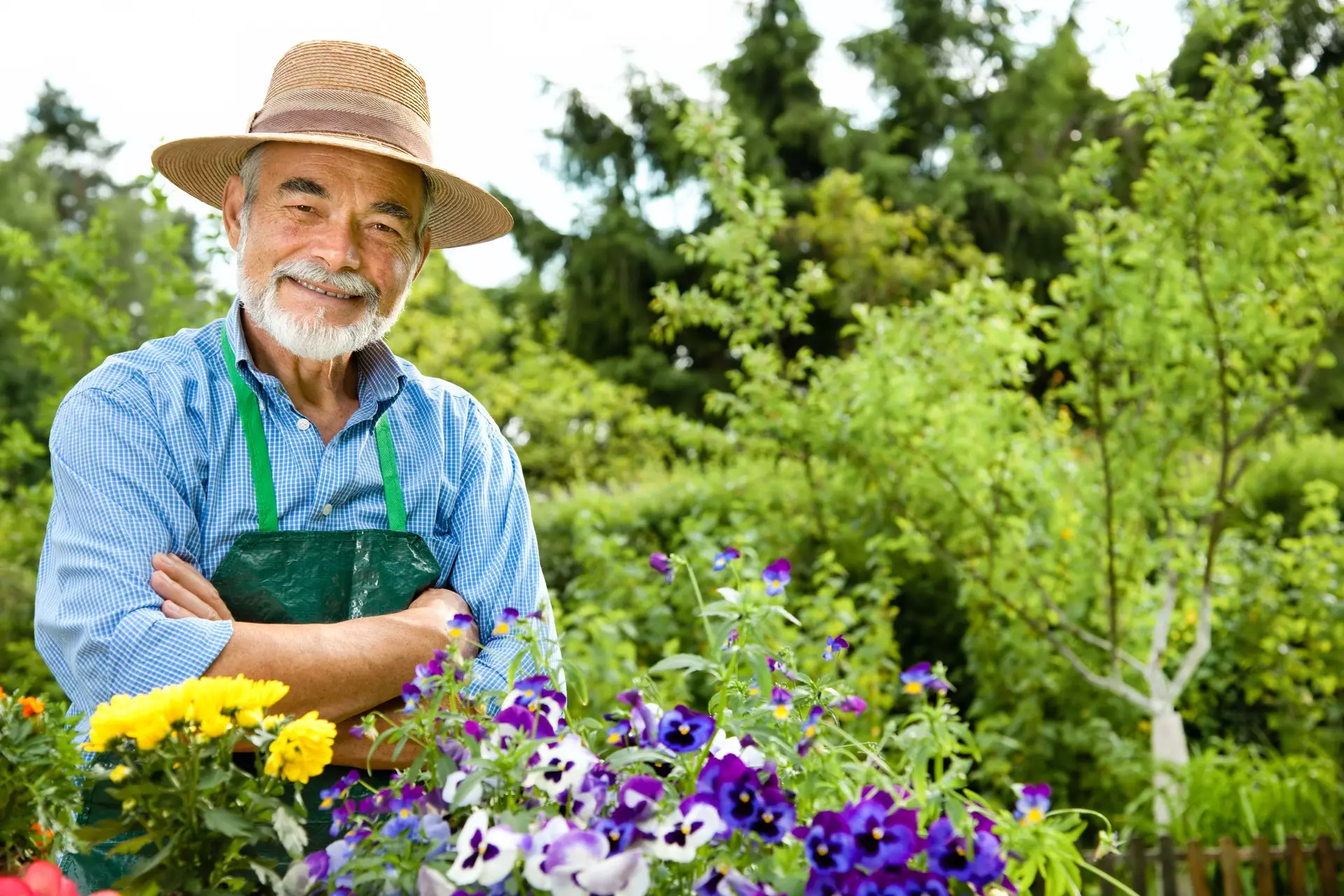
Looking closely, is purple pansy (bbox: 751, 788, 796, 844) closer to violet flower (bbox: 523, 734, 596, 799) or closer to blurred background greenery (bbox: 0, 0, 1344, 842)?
violet flower (bbox: 523, 734, 596, 799)

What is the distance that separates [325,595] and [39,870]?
2.49 feet

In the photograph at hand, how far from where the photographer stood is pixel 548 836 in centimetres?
102

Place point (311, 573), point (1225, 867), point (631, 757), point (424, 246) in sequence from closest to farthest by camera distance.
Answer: point (631, 757), point (311, 573), point (424, 246), point (1225, 867)

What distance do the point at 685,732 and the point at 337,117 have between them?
4.45ft

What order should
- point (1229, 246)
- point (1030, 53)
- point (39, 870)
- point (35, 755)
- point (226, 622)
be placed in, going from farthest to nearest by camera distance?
point (1030, 53) → point (1229, 246) → point (226, 622) → point (35, 755) → point (39, 870)

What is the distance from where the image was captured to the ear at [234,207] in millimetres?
2145

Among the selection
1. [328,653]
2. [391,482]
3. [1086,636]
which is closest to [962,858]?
[328,653]

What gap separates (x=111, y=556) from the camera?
172 centimetres

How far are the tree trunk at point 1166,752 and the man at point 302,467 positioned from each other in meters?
3.72

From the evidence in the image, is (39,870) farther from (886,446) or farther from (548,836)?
(886,446)

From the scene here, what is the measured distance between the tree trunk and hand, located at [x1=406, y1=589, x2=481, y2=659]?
3.85m

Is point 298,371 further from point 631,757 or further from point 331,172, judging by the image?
point 631,757

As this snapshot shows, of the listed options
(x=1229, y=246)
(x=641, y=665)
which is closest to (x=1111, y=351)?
(x=1229, y=246)

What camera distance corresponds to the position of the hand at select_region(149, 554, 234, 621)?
1722mm
